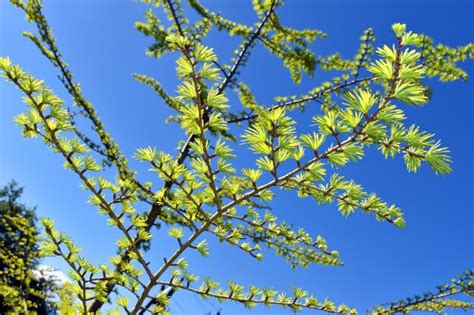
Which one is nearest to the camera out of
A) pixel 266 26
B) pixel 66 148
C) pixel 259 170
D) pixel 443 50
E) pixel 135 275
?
pixel 259 170

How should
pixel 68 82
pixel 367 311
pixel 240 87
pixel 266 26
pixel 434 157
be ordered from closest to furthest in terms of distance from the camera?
pixel 434 157, pixel 367 311, pixel 68 82, pixel 266 26, pixel 240 87

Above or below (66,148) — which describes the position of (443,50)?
above

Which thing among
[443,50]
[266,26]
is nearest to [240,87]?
[266,26]

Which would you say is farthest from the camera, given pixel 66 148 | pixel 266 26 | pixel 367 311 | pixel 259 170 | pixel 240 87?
pixel 240 87

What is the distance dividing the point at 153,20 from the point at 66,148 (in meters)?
4.70

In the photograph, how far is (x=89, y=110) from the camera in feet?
19.7

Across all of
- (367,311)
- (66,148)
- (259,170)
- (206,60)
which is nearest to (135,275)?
(66,148)

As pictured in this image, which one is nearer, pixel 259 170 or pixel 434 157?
pixel 434 157

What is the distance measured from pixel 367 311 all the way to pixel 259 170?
2119 millimetres

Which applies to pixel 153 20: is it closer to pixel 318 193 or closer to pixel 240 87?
pixel 240 87

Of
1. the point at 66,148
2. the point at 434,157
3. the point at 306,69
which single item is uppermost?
the point at 306,69

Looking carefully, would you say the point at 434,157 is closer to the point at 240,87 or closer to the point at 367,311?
Answer: the point at 367,311

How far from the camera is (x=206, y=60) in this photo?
1.65 m

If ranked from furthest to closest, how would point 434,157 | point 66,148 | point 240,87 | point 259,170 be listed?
point 240,87, point 66,148, point 259,170, point 434,157
